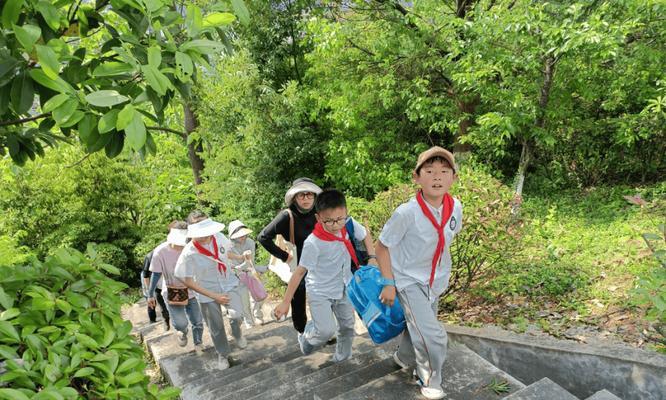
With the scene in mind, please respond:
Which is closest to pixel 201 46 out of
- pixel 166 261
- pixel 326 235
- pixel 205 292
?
pixel 326 235

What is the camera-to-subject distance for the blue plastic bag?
125 inches

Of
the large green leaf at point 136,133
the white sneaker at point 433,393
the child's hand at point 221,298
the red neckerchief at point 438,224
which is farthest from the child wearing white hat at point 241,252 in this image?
the large green leaf at point 136,133

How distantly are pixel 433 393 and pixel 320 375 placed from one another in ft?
3.60

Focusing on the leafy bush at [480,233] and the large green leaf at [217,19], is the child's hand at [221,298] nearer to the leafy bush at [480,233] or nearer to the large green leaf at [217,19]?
the leafy bush at [480,233]

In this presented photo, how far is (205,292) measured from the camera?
4.06 m

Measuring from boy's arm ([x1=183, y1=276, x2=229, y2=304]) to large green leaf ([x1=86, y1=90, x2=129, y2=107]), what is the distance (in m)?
2.99

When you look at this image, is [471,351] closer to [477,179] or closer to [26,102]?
[477,179]

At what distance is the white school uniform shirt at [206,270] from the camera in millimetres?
4070

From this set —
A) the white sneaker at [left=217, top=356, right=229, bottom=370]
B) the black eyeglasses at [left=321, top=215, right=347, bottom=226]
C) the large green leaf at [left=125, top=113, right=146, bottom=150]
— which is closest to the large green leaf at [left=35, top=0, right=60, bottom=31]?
the large green leaf at [left=125, top=113, right=146, bottom=150]

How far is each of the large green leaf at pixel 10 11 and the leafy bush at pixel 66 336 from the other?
86 cm

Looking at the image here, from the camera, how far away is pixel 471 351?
139 inches

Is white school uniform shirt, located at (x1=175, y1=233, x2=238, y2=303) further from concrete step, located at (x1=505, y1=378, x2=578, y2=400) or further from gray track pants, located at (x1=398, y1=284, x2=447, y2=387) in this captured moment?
concrete step, located at (x1=505, y1=378, x2=578, y2=400)

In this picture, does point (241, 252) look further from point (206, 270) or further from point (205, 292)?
point (205, 292)

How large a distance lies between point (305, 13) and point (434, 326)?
10547 millimetres
